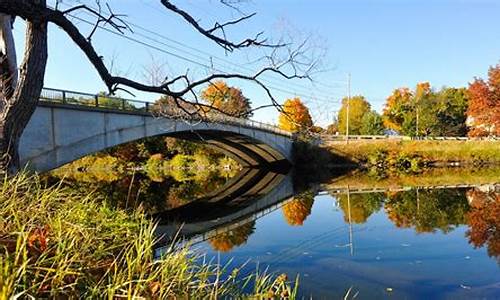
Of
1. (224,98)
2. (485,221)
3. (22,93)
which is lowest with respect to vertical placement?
(485,221)

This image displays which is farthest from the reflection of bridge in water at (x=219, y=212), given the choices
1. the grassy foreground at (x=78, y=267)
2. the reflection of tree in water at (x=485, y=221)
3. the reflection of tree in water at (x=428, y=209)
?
the reflection of tree in water at (x=485, y=221)

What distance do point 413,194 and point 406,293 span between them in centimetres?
1223

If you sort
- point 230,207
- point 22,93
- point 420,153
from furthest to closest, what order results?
point 420,153 → point 230,207 → point 22,93

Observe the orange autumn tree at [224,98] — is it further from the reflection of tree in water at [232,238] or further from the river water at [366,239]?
the reflection of tree in water at [232,238]

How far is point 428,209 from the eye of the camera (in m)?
14.1

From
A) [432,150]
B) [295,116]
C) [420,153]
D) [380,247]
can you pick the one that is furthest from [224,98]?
[432,150]

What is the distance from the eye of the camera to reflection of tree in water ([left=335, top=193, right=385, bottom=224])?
1330 cm

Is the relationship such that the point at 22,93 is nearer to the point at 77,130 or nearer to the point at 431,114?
the point at 77,130

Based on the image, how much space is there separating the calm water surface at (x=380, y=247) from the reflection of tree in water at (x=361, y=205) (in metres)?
0.03

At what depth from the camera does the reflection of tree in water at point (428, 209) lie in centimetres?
1168

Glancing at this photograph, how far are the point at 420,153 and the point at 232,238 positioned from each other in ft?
95.6

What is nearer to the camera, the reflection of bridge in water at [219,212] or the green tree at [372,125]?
the reflection of bridge in water at [219,212]

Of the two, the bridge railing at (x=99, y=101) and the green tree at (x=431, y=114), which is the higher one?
the green tree at (x=431, y=114)

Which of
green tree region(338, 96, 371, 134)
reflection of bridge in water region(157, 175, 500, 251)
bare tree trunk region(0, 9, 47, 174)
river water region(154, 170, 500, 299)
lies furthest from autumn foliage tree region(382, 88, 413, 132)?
bare tree trunk region(0, 9, 47, 174)
